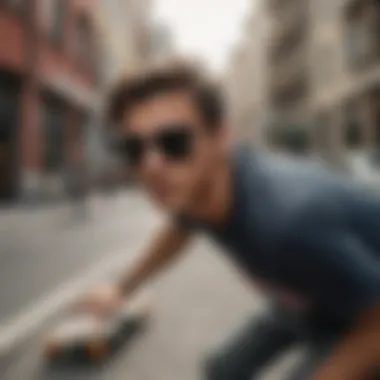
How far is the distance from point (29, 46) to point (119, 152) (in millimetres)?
249

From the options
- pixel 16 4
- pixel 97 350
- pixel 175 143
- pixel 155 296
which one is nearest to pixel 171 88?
pixel 175 143

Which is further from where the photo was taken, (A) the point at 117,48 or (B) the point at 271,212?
(A) the point at 117,48

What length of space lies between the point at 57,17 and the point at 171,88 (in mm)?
315

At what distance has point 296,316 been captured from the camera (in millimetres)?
514

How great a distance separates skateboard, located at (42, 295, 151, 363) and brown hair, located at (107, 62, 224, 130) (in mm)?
219

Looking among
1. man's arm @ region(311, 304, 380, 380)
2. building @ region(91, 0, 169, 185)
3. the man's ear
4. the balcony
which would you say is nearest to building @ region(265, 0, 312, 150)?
the balcony

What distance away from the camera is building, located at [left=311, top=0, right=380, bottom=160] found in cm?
83

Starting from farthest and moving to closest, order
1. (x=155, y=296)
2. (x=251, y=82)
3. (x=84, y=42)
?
(x=155, y=296) → (x=251, y=82) → (x=84, y=42)

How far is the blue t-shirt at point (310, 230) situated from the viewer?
43 centimetres

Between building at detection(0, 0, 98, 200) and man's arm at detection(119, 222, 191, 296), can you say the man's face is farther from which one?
building at detection(0, 0, 98, 200)

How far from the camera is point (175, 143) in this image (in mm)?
486

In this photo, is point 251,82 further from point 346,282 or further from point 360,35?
point 346,282

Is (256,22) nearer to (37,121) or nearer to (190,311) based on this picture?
(37,121)

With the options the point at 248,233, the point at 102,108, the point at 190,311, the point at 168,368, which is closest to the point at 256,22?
the point at 102,108
